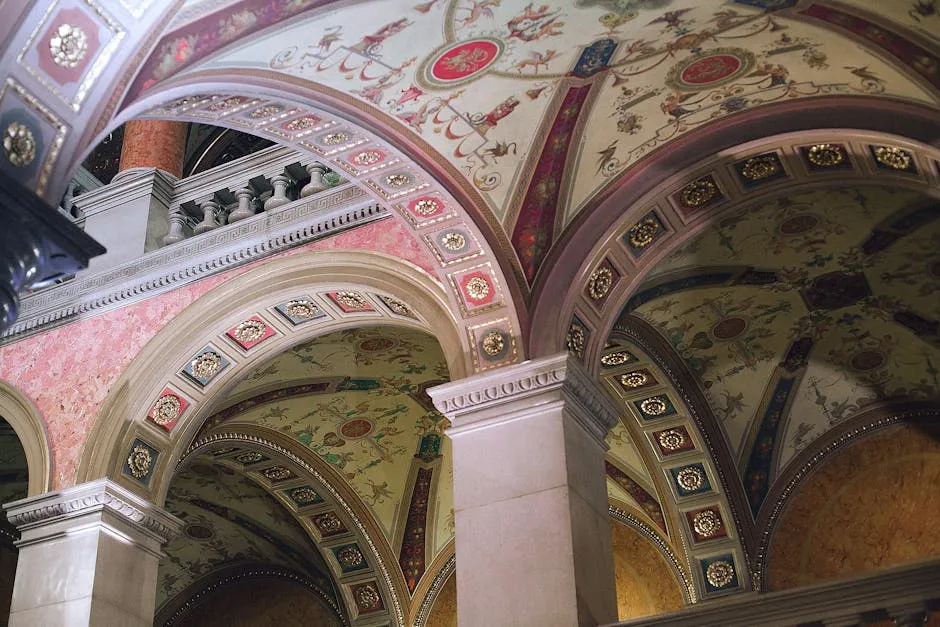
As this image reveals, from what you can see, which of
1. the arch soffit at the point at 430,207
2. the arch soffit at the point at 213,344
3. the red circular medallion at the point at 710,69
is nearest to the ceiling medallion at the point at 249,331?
the arch soffit at the point at 213,344

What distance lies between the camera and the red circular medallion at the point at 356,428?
428 inches

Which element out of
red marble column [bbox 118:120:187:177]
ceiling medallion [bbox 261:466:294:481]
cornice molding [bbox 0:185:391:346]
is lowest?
ceiling medallion [bbox 261:466:294:481]

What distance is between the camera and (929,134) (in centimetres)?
684

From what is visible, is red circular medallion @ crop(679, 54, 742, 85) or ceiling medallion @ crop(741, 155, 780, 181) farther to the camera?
ceiling medallion @ crop(741, 155, 780, 181)

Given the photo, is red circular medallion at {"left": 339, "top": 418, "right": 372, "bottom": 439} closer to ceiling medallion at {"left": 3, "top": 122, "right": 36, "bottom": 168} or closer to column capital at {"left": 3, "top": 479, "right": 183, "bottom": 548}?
column capital at {"left": 3, "top": 479, "right": 183, "bottom": 548}

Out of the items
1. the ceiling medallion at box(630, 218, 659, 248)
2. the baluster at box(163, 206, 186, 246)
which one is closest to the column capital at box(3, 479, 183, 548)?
the baluster at box(163, 206, 186, 246)

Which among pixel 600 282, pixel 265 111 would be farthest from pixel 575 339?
pixel 265 111

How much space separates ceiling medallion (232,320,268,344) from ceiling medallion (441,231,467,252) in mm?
1751

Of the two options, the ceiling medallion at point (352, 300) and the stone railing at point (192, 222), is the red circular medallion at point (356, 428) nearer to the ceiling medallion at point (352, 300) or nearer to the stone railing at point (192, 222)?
the stone railing at point (192, 222)

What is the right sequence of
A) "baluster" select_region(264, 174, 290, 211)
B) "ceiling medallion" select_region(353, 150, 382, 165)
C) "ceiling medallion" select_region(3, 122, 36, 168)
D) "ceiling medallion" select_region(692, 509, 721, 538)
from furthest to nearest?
"ceiling medallion" select_region(692, 509, 721, 538), "baluster" select_region(264, 174, 290, 211), "ceiling medallion" select_region(353, 150, 382, 165), "ceiling medallion" select_region(3, 122, 36, 168)

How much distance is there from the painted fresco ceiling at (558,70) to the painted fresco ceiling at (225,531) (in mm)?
4673

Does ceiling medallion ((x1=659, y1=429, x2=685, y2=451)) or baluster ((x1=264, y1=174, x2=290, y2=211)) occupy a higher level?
baluster ((x1=264, y1=174, x2=290, y2=211))

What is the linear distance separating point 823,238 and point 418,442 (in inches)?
161

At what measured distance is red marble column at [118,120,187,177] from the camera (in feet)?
33.6
